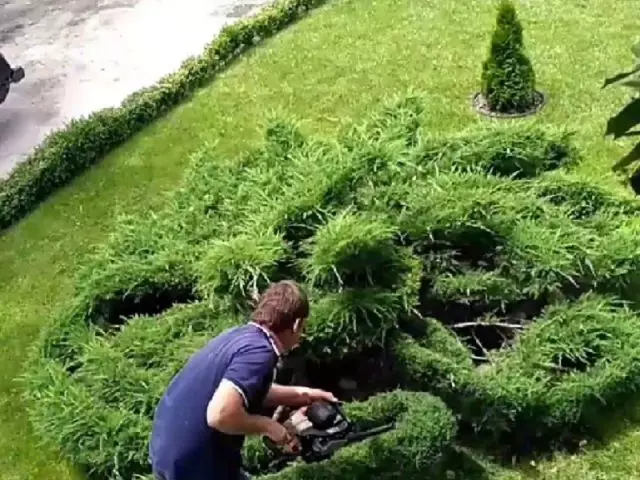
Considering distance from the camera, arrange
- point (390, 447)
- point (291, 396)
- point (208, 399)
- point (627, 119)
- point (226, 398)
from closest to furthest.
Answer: point (627, 119) → point (226, 398) → point (208, 399) → point (291, 396) → point (390, 447)

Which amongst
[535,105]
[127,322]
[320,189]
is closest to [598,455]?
[320,189]

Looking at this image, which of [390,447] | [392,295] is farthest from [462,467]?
[392,295]

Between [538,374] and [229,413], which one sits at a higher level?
[229,413]

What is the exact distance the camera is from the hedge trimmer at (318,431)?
434 cm

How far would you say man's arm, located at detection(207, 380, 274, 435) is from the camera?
3879 millimetres

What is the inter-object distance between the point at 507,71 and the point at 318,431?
416cm

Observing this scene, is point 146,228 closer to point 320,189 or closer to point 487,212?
point 320,189

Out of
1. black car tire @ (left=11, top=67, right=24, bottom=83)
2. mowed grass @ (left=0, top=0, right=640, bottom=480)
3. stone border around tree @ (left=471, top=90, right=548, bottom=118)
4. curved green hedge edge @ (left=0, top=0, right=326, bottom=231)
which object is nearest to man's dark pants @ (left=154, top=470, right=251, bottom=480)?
mowed grass @ (left=0, top=0, right=640, bottom=480)

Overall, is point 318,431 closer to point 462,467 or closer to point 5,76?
point 462,467

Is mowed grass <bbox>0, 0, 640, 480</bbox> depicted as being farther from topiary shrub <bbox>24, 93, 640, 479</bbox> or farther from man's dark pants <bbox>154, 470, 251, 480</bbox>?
man's dark pants <bbox>154, 470, 251, 480</bbox>

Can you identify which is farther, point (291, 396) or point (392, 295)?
point (392, 295)

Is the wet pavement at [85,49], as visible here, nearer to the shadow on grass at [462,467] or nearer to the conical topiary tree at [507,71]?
the conical topiary tree at [507,71]

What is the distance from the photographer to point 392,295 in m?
5.09

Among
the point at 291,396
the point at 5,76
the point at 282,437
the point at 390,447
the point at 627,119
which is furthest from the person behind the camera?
the point at 5,76
